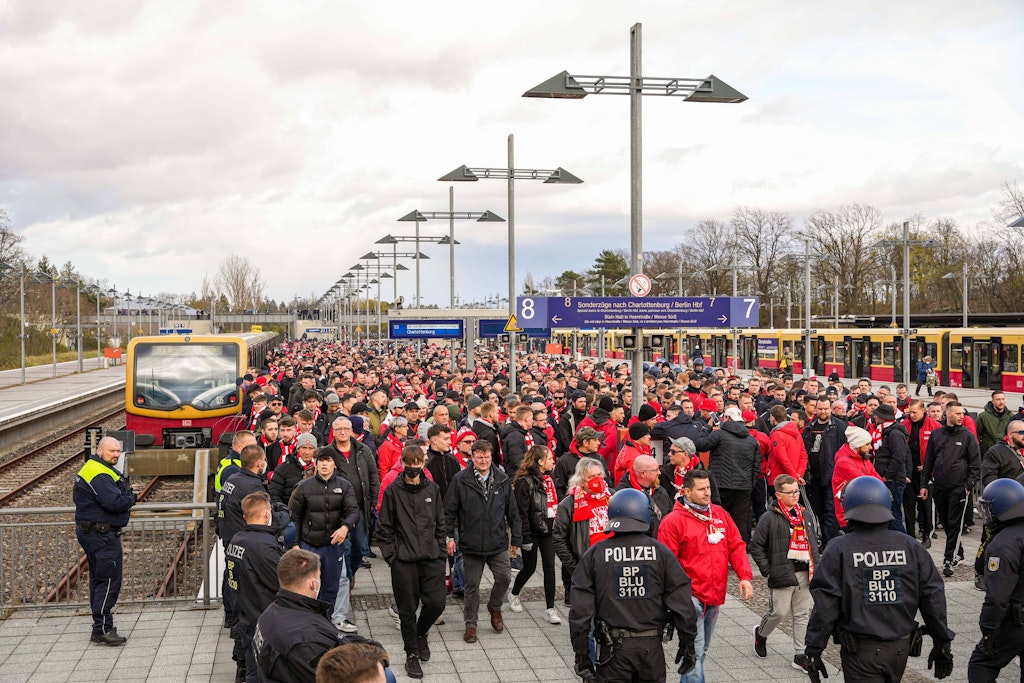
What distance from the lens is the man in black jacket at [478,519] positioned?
8.27 m

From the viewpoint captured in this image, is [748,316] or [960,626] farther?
[748,316]

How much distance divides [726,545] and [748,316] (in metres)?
11.3

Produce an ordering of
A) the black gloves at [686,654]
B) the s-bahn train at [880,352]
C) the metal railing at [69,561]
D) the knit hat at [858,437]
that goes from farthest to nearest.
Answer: the s-bahn train at [880,352]
the knit hat at [858,437]
the metal railing at [69,561]
the black gloves at [686,654]

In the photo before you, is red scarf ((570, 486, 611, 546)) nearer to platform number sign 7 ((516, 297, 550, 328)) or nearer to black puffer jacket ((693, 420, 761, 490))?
black puffer jacket ((693, 420, 761, 490))

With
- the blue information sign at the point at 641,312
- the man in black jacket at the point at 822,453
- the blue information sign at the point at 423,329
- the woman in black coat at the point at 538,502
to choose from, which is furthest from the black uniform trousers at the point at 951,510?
the blue information sign at the point at 423,329

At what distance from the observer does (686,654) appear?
564cm

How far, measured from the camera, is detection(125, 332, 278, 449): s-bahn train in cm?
1992

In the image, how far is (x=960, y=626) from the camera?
851 centimetres

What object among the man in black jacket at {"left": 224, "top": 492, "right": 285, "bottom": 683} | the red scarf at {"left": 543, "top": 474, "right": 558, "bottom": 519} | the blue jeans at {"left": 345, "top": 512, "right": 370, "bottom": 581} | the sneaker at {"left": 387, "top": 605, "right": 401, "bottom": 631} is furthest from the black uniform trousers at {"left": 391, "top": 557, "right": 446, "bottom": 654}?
the man in black jacket at {"left": 224, "top": 492, "right": 285, "bottom": 683}

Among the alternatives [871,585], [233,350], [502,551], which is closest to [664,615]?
[871,585]

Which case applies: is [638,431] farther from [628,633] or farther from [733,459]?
[628,633]

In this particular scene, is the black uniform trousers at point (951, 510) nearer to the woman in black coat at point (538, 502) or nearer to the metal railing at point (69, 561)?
the woman in black coat at point (538, 502)

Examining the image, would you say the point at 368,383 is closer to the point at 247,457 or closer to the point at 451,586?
the point at 451,586

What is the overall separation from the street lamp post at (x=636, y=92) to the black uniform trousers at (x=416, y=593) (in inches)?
281
